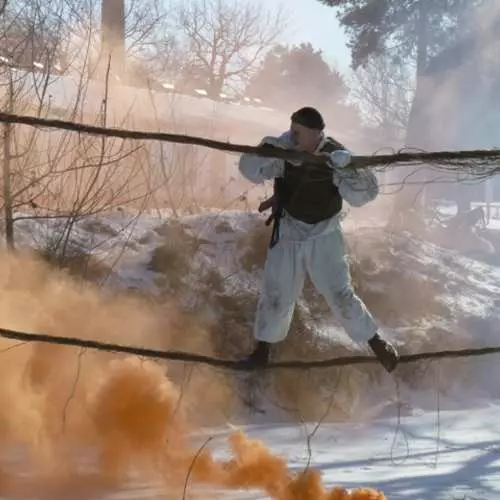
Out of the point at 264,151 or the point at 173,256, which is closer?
the point at 264,151

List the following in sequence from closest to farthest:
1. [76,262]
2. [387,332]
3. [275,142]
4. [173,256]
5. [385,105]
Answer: [275,142], [76,262], [173,256], [387,332], [385,105]

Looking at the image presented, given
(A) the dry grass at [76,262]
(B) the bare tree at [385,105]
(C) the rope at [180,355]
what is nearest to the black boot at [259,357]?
(C) the rope at [180,355]

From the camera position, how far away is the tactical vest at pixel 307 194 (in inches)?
175

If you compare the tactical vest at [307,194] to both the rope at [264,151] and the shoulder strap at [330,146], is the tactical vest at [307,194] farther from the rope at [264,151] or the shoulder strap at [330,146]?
the rope at [264,151]

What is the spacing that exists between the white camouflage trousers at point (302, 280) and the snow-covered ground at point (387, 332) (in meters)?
1.37

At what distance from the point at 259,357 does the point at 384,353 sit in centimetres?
67

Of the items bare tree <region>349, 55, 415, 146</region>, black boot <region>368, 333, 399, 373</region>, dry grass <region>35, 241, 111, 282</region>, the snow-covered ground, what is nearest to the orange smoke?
the snow-covered ground

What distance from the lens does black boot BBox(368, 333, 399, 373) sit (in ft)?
15.4

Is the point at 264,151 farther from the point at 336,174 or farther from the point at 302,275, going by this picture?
the point at 302,275

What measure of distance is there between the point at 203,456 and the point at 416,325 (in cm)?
660

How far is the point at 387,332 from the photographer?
10891 mm

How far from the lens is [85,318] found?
7684mm

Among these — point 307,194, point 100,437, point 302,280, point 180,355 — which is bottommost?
point 100,437

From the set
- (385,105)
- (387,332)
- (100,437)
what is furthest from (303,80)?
(100,437)
